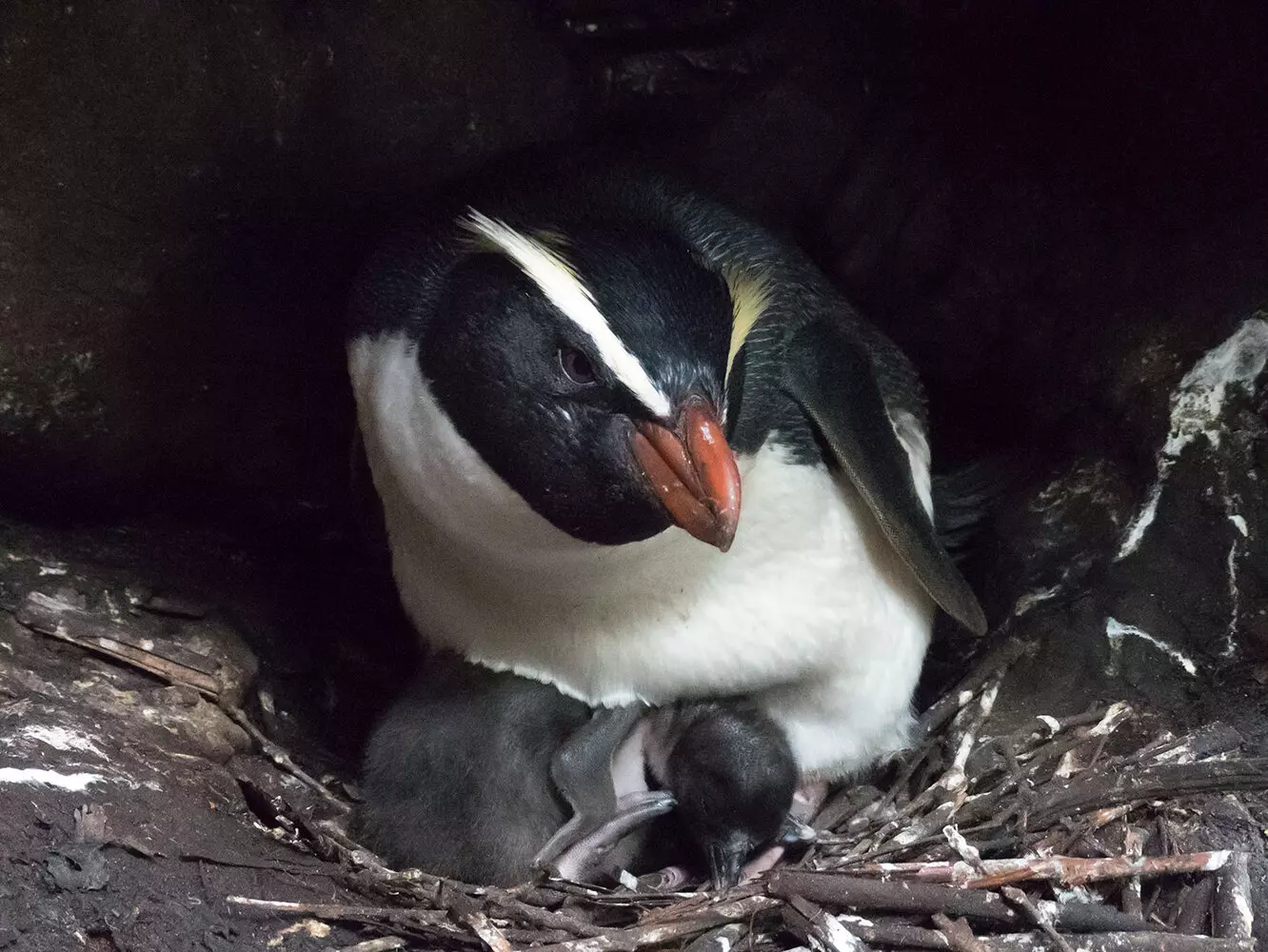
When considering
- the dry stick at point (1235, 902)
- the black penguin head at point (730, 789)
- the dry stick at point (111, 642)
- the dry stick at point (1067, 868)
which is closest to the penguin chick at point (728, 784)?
the black penguin head at point (730, 789)

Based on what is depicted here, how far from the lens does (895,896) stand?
65.5 inches

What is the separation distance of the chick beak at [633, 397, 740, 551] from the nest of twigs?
1.88ft

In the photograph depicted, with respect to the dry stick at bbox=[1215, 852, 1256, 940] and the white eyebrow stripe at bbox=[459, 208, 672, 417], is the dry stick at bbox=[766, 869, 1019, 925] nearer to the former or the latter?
the dry stick at bbox=[1215, 852, 1256, 940]

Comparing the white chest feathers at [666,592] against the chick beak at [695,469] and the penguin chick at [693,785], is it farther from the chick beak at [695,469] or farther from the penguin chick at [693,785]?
the chick beak at [695,469]

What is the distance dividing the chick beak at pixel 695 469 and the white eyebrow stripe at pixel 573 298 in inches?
1.3

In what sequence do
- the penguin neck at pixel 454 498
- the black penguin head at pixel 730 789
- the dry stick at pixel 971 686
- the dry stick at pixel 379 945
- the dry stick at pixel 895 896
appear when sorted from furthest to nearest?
the dry stick at pixel 971 686 < the black penguin head at pixel 730 789 < the penguin neck at pixel 454 498 < the dry stick at pixel 895 896 < the dry stick at pixel 379 945

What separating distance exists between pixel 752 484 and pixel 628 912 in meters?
0.70

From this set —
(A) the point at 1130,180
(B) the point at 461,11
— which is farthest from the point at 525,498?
(A) the point at 1130,180

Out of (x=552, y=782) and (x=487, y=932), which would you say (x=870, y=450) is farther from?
(x=487, y=932)

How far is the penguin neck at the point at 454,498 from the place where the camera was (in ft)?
5.78

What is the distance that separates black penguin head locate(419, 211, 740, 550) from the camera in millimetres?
1527

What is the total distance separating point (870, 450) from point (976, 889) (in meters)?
0.74

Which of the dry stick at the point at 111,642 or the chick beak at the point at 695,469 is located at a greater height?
the chick beak at the point at 695,469

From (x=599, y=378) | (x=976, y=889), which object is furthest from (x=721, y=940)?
(x=599, y=378)
